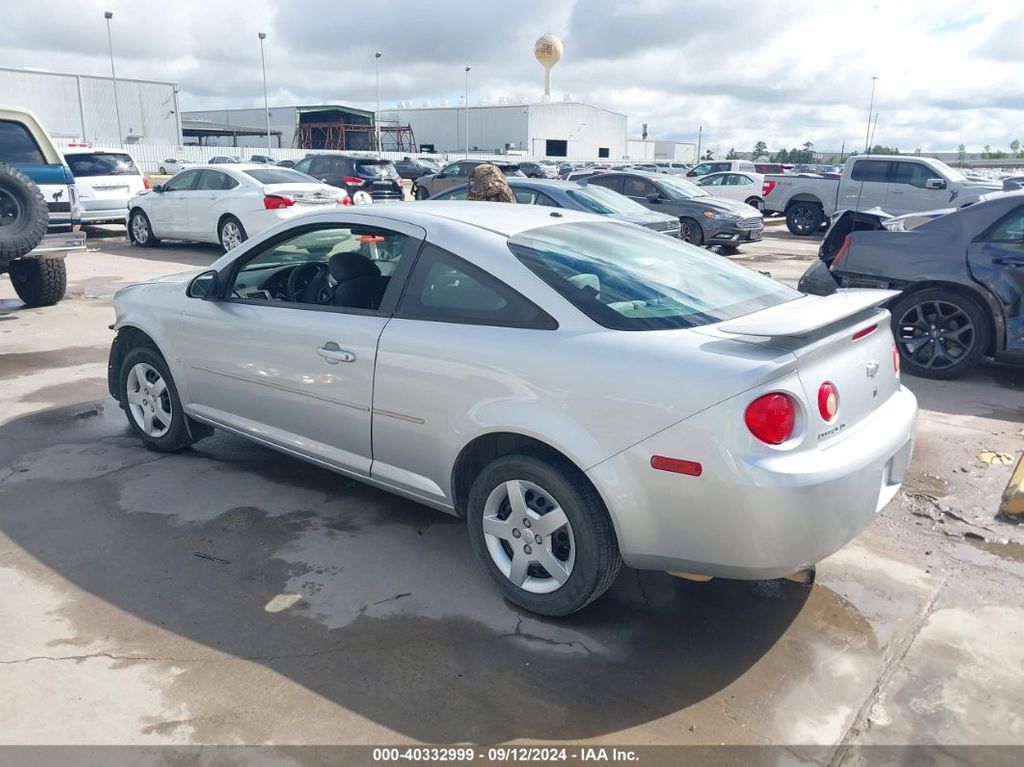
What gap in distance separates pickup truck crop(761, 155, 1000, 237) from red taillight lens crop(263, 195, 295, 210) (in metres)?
11.4

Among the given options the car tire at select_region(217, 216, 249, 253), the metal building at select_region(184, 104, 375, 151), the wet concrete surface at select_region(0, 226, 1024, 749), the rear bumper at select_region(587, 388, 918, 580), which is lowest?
the wet concrete surface at select_region(0, 226, 1024, 749)

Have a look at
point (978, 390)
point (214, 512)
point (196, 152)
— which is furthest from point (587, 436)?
point (196, 152)

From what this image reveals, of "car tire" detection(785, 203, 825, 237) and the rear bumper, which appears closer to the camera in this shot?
the rear bumper

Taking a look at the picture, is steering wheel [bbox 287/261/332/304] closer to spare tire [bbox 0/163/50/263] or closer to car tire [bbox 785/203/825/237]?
spare tire [bbox 0/163/50/263]

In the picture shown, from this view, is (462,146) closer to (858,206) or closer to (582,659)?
(858,206)

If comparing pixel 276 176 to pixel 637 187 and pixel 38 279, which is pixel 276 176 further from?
pixel 637 187

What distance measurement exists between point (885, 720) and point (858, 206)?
698 inches

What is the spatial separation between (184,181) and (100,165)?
3.24m

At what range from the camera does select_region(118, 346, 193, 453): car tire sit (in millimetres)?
4832

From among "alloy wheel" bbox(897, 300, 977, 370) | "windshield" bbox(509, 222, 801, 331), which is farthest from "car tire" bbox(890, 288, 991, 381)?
"windshield" bbox(509, 222, 801, 331)

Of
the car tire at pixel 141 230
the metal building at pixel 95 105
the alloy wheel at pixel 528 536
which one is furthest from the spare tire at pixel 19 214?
the metal building at pixel 95 105

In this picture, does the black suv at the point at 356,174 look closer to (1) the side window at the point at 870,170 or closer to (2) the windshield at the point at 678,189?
(2) the windshield at the point at 678,189

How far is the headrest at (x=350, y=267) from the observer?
407cm

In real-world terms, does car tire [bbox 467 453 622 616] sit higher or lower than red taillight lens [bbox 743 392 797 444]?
lower
